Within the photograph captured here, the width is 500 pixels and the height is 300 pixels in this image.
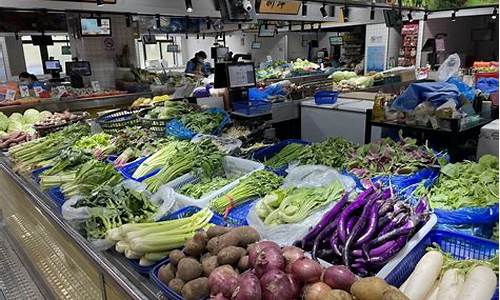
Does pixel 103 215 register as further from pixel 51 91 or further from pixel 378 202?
pixel 51 91

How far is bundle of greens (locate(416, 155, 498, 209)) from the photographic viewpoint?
1.87 metres

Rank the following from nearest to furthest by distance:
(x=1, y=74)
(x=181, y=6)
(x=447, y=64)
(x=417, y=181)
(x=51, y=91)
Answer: (x=417, y=181)
(x=447, y=64)
(x=51, y=91)
(x=181, y=6)
(x=1, y=74)

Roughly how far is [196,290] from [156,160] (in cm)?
161

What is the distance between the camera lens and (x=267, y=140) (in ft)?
11.1

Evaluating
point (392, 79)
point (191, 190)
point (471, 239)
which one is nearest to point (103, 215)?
point (191, 190)

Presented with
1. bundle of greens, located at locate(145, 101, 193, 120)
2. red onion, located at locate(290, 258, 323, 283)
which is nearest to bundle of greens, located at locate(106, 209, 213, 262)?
red onion, located at locate(290, 258, 323, 283)

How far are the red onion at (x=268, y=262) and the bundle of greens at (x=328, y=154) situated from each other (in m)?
1.30

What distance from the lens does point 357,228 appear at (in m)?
1.54

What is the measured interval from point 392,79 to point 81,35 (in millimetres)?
5758

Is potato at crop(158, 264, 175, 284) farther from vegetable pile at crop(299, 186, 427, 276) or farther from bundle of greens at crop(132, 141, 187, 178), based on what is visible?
bundle of greens at crop(132, 141, 187, 178)

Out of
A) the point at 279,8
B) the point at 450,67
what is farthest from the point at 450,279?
the point at 279,8

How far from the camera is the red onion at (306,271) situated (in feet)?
3.98

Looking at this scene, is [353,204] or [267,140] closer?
[353,204]

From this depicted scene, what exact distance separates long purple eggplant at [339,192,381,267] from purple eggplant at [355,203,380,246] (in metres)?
0.01
